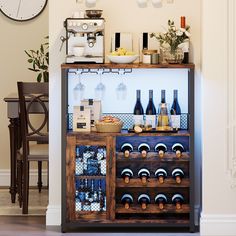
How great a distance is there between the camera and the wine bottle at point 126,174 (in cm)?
600

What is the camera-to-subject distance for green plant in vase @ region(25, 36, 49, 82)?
7.39 meters

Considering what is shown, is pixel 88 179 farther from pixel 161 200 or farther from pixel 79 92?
pixel 79 92

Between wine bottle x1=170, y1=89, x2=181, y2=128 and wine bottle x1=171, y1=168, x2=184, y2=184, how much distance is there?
12.8 inches

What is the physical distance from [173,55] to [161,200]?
1.05 m

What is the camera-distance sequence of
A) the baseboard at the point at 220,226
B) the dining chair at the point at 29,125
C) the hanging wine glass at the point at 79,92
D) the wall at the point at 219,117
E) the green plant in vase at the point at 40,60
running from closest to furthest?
the wall at the point at 219,117
the baseboard at the point at 220,226
the hanging wine glass at the point at 79,92
the dining chair at the point at 29,125
the green plant in vase at the point at 40,60

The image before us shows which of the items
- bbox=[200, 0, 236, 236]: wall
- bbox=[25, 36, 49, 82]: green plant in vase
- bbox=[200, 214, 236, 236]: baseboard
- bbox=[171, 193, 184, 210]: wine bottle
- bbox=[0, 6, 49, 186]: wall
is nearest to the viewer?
bbox=[200, 0, 236, 236]: wall

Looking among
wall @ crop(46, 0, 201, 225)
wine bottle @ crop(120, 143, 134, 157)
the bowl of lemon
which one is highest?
wall @ crop(46, 0, 201, 225)

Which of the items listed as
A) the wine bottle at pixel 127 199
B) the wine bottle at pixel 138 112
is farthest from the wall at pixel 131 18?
the wine bottle at pixel 127 199

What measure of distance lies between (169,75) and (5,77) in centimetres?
219

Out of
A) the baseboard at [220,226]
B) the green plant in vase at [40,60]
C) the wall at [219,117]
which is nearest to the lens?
the wall at [219,117]

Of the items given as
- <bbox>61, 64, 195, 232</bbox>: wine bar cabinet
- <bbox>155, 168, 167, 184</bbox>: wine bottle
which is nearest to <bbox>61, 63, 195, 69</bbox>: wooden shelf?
<bbox>61, 64, 195, 232</bbox>: wine bar cabinet

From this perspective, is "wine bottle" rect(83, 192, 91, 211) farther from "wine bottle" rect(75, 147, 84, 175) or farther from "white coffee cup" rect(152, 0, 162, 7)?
"white coffee cup" rect(152, 0, 162, 7)

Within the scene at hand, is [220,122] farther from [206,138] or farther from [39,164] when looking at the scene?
[39,164]

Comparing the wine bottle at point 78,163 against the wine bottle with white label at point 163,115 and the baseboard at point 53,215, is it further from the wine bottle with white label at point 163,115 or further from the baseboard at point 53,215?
the wine bottle with white label at point 163,115
